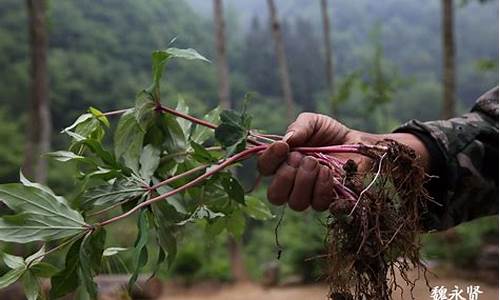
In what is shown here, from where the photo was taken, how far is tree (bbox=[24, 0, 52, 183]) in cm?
356

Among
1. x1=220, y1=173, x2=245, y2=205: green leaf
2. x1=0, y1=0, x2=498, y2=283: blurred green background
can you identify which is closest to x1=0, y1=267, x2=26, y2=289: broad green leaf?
x1=220, y1=173, x2=245, y2=205: green leaf

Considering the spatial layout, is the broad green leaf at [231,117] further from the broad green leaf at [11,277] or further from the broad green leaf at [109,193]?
the broad green leaf at [11,277]

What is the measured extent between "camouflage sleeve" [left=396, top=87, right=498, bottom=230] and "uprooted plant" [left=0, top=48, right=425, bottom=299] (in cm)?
15

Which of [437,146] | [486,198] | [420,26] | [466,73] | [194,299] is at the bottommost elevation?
[194,299]

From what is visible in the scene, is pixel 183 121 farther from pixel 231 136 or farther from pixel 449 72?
pixel 449 72

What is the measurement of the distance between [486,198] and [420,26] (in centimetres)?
769

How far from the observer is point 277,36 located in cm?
544

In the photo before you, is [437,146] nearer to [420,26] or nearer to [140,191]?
[140,191]

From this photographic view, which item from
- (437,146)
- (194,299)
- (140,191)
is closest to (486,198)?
(437,146)

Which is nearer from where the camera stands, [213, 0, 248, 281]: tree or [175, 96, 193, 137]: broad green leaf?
[175, 96, 193, 137]: broad green leaf

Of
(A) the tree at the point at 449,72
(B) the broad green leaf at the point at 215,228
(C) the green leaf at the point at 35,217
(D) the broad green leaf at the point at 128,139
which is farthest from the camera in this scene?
(A) the tree at the point at 449,72

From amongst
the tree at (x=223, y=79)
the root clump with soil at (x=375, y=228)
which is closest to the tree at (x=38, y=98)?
the tree at (x=223, y=79)

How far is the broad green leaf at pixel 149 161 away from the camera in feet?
2.09

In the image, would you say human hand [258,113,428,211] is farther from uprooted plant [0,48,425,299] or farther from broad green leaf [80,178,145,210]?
broad green leaf [80,178,145,210]
